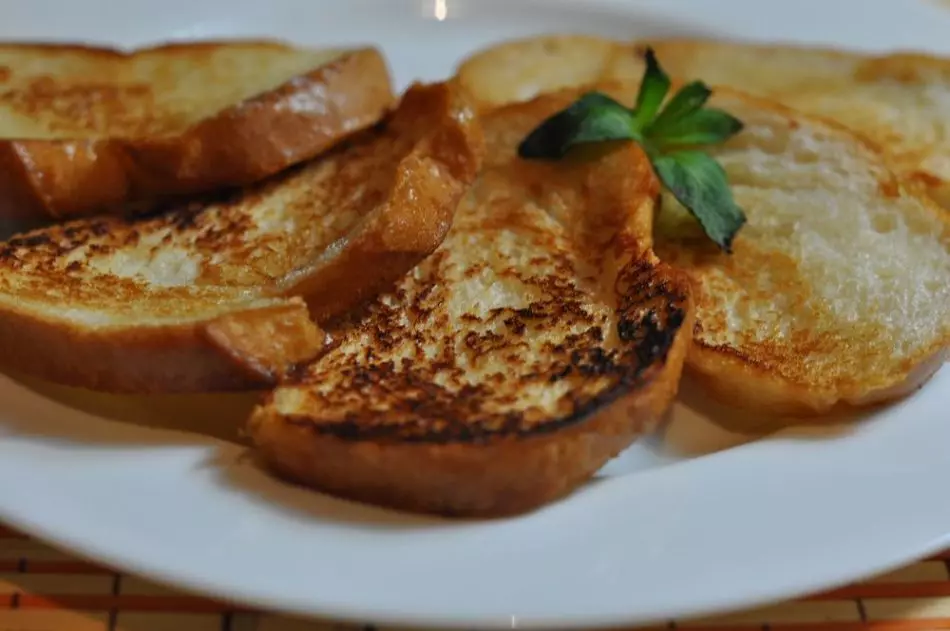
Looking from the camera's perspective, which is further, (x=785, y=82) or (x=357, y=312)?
(x=785, y=82)

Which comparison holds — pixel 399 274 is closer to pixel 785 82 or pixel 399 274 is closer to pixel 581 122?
pixel 581 122

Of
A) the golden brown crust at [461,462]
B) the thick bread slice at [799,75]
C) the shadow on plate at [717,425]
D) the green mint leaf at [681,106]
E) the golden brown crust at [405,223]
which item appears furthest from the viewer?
the thick bread slice at [799,75]

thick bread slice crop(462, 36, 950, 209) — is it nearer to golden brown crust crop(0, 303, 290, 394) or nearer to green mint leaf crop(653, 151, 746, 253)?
green mint leaf crop(653, 151, 746, 253)

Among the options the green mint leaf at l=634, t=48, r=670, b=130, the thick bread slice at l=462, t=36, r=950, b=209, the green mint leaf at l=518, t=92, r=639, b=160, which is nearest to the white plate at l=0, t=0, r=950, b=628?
the green mint leaf at l=518, t=92, r=639, b=160

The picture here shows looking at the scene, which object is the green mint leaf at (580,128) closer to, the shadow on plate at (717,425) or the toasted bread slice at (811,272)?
the toasted bread slice at (811,272)

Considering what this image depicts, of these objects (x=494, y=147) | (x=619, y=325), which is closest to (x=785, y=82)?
(x=494, y=147)

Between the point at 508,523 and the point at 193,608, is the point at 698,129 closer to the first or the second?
the point at 508,523

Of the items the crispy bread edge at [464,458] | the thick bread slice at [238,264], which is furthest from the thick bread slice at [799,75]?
the crispy bread edge at [464,458]
